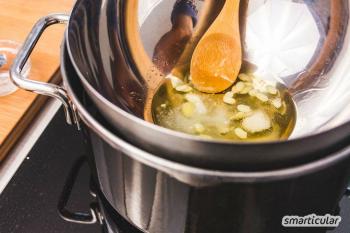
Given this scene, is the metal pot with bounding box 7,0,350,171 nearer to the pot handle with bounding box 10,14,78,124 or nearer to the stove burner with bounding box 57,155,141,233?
the pot handle with bounding box 10,14,78,124

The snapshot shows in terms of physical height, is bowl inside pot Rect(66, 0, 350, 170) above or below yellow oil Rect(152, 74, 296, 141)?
above

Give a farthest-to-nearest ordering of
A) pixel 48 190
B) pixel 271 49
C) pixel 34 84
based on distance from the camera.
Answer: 1. pixel 271 49
2. pixel 48 190
3. pixel 34 84

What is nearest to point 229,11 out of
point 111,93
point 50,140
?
point 111,93

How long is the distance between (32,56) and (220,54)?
1.04ft

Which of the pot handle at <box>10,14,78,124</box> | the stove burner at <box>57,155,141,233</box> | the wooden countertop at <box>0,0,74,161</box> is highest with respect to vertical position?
the pot handle at <box>10,14,78,124</box>

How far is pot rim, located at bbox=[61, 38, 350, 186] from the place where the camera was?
0.37 meters

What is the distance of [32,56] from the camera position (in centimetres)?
72

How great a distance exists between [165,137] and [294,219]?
0.60 ft

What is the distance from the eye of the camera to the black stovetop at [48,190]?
0.55 meters

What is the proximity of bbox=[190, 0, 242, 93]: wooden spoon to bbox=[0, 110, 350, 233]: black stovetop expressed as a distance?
0.22 m

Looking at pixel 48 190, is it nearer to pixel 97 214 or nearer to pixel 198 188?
pixel 97 214

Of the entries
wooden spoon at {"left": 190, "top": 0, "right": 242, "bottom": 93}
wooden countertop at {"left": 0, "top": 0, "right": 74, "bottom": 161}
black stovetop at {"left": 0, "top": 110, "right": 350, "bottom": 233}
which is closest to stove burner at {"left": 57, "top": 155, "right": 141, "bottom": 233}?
black stovetop at {"left": 0, "top": 110, "right": 350, "bottom": 233}

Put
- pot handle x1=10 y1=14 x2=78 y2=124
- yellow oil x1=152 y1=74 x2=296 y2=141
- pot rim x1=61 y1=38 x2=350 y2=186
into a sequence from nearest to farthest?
pot rim x1=61 y1=38 x2=350 y2=186
pot handle x1=10 y1=14 x2=78 y2=124
yellow oil x1=152 y1=74 x2=296 y2=141

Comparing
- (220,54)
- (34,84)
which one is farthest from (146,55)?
(34,84)
